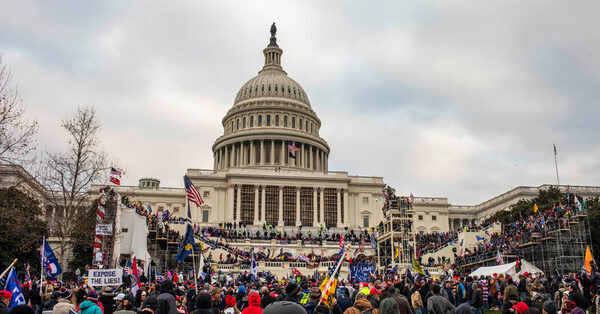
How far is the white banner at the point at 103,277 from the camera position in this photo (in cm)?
1731

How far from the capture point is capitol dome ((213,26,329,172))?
3994 inches

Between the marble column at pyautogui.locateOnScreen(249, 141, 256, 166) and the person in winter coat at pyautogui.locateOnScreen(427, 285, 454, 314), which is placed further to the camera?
the marble column at pyautogui.locateOnScreen(249, 141, 256, 166)

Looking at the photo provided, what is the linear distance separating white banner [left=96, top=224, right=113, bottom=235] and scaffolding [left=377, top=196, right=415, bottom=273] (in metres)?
24.2

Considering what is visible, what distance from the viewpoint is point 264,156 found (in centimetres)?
10019

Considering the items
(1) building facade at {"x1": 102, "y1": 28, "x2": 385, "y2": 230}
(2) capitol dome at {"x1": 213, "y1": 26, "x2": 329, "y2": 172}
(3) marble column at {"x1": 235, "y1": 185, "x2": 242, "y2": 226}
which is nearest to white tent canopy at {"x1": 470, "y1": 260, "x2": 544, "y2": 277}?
(1) building facade at {"x1": 102, "y1": 28, "x2": 385, "y2": 230}

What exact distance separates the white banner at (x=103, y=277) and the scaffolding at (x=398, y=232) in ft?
102

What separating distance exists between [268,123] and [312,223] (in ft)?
95.6

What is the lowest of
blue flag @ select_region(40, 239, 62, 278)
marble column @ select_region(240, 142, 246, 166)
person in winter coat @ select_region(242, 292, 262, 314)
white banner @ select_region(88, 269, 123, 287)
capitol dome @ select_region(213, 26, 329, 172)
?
person in winter coat @ select_region(242, 292, 262, 314)

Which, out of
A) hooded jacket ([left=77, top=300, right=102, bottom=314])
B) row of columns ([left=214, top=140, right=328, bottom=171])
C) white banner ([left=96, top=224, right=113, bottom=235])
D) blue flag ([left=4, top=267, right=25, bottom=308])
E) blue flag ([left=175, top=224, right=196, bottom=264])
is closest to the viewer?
hooded jacket ([left=77, top=300, right=102, bottom=314])

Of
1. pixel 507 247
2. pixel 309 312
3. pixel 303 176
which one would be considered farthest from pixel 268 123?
pixel 309 312

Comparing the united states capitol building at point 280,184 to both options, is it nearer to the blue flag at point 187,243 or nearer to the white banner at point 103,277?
the blue flag at point 187,243

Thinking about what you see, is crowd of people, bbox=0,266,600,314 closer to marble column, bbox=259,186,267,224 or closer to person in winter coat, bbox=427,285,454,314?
person in winter coat, bbox=427,285,454,314

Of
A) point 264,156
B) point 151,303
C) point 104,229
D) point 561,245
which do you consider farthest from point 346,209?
point 151,303

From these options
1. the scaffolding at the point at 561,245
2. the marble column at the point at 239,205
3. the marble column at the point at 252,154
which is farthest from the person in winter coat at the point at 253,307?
the marble column at the point at 252,154
